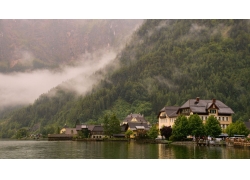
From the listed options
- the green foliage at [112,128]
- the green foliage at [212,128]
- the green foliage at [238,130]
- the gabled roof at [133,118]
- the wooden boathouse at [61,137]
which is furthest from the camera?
the gabled roof at [133,118]

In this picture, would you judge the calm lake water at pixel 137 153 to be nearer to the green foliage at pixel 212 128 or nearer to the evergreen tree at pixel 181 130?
the evergreen tree at pixel 181 130

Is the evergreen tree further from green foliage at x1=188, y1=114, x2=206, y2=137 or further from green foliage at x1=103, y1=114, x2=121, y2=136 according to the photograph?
green foliage at x1=103, y1=114, x2=121, y2=136

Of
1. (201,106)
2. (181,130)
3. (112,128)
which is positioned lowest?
(181,130)

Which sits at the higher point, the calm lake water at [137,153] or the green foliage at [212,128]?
the green foliage at [212,128]

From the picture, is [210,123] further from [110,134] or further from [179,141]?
[110,134]

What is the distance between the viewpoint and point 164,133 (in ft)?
331

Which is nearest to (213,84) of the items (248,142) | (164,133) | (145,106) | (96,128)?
(145,106)

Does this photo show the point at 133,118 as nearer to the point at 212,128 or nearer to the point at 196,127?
the point at 212,128

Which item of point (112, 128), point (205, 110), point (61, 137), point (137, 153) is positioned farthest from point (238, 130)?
point (61, 137)

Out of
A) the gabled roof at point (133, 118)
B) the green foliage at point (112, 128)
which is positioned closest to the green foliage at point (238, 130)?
the green foliage at point (112, 128)

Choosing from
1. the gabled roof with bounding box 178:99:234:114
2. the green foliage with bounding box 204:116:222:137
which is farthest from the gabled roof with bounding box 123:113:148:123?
the green foliage with bounding box 204:116:222:137

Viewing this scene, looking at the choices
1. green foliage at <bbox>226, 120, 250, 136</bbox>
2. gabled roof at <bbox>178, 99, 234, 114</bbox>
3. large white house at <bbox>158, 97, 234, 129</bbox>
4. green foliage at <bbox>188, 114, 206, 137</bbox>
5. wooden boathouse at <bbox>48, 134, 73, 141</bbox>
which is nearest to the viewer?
green foliage at <bbox>188, 114, 206, 137</bbox>

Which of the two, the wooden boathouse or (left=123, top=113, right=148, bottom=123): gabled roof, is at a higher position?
(left=123, top=113, right=148, bottom=123): gabled roof

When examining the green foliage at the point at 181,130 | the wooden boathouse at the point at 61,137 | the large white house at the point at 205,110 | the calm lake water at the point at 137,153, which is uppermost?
the large white house at the point at 205,110
